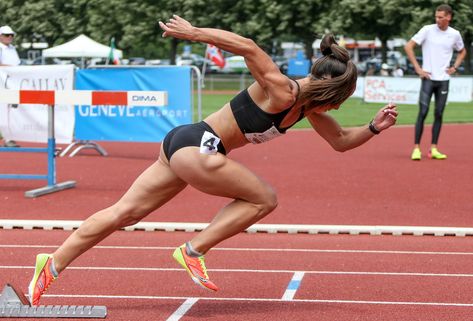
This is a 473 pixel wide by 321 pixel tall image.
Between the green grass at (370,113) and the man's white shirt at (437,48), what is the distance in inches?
342

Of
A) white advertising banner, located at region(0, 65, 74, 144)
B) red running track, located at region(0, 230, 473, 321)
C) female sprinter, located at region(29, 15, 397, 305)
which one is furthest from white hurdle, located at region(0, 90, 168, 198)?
female sprinter, located at region(29, 15, 397, 305)

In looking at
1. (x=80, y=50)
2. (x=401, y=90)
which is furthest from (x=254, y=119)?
(x=80, y=50)

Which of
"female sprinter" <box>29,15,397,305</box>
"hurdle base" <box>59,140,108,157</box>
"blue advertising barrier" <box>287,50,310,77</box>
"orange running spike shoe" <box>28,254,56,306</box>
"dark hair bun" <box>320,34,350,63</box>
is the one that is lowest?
"blue advertising barrier" <box>287,50,310,77</box>

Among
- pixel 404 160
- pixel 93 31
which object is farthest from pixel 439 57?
pixel 93 31

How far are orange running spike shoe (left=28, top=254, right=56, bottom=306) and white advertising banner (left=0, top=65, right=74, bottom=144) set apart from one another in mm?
8569

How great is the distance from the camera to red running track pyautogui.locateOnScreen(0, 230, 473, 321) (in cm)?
627

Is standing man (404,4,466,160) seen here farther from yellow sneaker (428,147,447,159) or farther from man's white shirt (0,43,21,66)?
man's white shirt (0,43,21,66)

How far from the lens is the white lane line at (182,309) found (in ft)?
19.8

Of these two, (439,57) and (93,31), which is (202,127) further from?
(93,31)

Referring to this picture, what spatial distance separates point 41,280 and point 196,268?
35.3 inches

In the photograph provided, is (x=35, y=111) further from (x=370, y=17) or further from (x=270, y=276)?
(x=370, y=17)

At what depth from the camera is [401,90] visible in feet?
115

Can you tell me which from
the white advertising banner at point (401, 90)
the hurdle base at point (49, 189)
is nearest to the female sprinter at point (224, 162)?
the hurdle base at point (49, 189)

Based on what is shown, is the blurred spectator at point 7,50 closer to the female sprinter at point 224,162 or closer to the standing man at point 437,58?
the standing man at point 437,58
